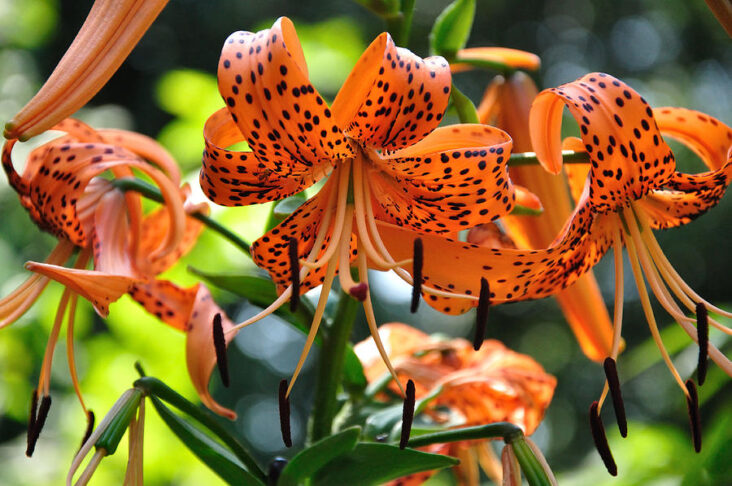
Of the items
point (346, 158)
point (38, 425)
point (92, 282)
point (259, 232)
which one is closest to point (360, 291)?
point (346, 158)

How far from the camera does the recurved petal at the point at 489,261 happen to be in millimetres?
792

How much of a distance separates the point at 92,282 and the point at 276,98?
0.85 feet

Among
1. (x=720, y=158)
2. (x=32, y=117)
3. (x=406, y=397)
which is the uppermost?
(x=32, y=117)

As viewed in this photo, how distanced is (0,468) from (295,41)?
147 cm

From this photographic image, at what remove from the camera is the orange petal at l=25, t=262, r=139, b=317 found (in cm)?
73

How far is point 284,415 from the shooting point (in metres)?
0.69

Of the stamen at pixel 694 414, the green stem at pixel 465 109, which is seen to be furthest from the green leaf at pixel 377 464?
the green stem at pixel 465 109

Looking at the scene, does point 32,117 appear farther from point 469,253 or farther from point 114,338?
point 114,338

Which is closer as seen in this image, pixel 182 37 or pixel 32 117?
pixel 32 117

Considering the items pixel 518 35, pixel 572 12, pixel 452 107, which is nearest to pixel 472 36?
pixel 518 35

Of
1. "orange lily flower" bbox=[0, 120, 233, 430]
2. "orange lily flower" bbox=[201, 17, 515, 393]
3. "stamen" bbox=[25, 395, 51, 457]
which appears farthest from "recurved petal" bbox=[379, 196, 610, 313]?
"stamen" bbox=[25, 395, 51, 457]

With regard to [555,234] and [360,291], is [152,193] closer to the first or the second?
[360,291]

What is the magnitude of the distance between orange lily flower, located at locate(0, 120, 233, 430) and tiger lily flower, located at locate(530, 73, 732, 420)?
0.41m

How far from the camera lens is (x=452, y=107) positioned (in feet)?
3.11
